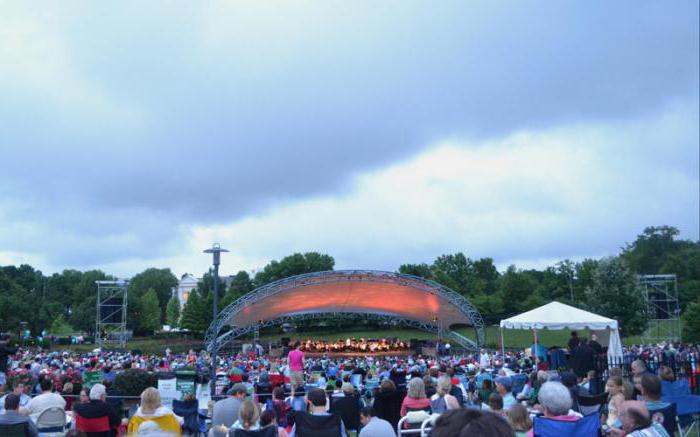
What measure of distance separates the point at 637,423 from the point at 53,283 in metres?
92.0

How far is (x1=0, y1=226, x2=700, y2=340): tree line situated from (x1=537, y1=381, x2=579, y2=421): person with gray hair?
3060 cm

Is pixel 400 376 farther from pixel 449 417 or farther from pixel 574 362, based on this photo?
pixel 449 417

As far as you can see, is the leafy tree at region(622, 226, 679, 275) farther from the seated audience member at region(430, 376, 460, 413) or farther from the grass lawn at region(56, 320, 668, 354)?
the seated audience member at region(430, 376, 460, 413)

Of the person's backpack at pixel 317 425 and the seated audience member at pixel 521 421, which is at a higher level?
the seated audience member at pixel 521 421

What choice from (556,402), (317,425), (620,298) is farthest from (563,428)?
(620,298)

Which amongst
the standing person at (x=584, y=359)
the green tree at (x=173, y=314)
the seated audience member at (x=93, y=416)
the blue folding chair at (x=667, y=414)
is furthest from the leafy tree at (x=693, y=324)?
the green tree at (x=173, y=314)

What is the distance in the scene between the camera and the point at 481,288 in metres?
64.3

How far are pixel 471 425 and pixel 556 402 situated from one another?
2995 mm

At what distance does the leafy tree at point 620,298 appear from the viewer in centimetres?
3158

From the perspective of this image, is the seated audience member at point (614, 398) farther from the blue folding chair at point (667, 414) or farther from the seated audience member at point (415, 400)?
the seated audience member at point (415, 400)

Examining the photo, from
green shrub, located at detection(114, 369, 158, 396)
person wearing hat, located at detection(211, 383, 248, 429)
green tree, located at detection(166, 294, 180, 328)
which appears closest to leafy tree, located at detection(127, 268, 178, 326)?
green tree, located at detection(166, 294, 180, 328)

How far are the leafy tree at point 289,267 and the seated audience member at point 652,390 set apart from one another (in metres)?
54.0

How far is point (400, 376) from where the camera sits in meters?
11.0

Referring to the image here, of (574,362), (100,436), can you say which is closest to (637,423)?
(100,436)
